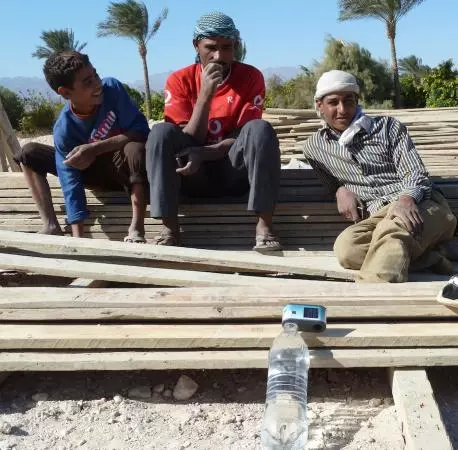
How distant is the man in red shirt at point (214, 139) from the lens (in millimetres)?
3684

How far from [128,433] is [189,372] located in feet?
1.48

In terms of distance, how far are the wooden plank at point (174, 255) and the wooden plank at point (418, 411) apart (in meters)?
1.00

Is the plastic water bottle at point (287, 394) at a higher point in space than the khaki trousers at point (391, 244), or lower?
lower

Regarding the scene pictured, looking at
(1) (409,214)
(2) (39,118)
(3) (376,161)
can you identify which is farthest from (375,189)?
(2) (39,118)

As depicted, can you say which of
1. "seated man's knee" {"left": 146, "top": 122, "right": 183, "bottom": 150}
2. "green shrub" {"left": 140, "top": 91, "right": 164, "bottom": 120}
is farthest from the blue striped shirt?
"green shrub" {"left": 140, "top": 91, "right": 164, "bottom": 120}

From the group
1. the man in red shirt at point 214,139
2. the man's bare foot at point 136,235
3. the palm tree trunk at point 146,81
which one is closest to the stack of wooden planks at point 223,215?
the man in red shirt at point 214,139

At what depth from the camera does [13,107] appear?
26.5 metres

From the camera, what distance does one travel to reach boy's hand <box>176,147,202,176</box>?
375cm

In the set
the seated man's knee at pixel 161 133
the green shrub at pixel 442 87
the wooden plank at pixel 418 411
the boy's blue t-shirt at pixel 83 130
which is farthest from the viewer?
the green shrub at pixel 442 87

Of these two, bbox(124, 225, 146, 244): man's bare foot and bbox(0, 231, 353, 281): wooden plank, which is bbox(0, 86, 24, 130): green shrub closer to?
bbox(124, 225, 146, 244): man's bare foot

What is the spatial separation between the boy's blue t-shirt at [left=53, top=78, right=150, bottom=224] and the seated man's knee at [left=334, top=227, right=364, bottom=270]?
1.50m

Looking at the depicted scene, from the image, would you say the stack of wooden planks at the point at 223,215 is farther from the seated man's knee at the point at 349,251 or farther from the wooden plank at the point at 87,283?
the wooden plank at the point at 87,283

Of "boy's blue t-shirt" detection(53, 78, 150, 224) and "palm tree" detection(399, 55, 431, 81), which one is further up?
"palm tree" detection(399, 55, 431, 81)

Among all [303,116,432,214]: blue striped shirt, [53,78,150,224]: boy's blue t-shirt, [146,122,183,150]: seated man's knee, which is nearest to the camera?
[303,116,432,214]: blue striped shirt
